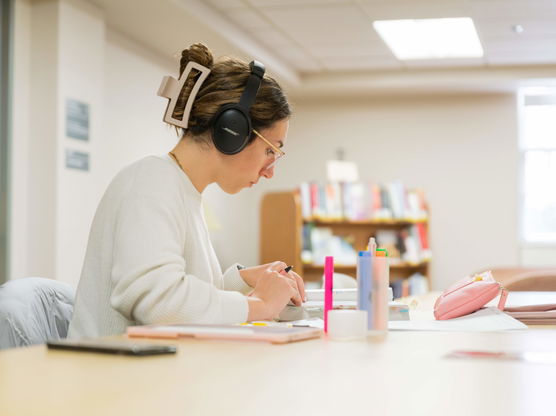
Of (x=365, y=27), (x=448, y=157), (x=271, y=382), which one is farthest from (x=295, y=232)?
(x=271, y=382)

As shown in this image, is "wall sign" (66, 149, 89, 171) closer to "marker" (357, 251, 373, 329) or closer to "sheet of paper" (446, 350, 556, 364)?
"marker" (357, 251, 373, 329)

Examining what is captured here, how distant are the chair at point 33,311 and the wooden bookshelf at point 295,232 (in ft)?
18.7

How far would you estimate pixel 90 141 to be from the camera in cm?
526

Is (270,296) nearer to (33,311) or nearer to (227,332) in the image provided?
(227,332)

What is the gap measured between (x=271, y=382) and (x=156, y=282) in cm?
62

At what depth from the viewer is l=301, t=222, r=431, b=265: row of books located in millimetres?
7578

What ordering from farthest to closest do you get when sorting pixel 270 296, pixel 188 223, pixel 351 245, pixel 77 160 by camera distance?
pixel 351 245 < pixel 77 160 < pixel 188 223 < pixel 270 296

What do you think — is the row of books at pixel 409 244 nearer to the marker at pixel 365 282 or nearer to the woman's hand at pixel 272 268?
the woman's hand at pixel 272 268

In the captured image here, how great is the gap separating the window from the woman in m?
6.49

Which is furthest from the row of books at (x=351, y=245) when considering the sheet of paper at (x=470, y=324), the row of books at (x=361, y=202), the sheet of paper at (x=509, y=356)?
the sheet of paper at (x=509, y=356)

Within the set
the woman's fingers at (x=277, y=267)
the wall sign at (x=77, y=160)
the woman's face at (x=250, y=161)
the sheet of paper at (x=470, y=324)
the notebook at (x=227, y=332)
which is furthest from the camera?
the wall sign at (x=77, y=160)

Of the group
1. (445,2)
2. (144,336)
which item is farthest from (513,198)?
(144,336)

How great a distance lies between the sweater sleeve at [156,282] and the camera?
5.09ft

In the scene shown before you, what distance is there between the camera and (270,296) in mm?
1660
